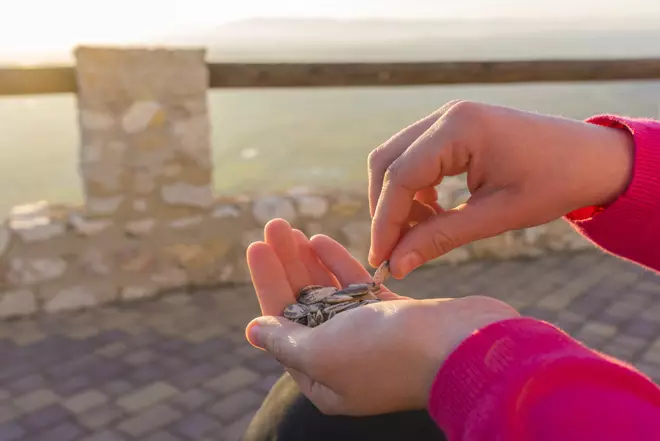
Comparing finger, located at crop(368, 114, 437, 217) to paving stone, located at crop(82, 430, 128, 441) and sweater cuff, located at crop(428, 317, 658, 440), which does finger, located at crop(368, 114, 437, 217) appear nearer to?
sweater cuff, located at crop(428, 317, 658, 440)

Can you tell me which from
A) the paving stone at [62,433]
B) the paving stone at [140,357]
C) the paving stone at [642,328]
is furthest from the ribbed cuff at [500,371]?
the paving stone at [642,328]

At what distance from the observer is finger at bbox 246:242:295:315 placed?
1.35 m

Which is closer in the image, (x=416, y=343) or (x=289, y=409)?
(x=416, y=343)

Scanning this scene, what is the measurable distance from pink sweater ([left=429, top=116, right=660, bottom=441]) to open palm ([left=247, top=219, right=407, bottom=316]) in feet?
2.00

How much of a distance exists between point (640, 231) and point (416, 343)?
601 mm

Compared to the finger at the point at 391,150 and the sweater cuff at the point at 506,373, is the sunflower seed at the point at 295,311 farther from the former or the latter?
the sweater cuff at the point at 506,373

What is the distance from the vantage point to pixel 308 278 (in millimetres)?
1484

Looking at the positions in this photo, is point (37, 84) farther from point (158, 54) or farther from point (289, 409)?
point (289, 409)

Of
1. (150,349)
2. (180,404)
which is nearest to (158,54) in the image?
(150,349)

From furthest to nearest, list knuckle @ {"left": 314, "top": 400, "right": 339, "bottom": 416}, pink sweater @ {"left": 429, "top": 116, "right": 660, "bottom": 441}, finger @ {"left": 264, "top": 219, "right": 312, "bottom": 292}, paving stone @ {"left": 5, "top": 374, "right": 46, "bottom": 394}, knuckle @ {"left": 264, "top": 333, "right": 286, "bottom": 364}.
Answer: paving stone @ {"left": 5, "top": 374, "right": 46, "bottom": 394} < finger @ {"left": 264, "top": 219, "right": 312, "bottom": 292} < knuckle @ {"left": 264, "top": 333, "right": 286, "bottom": 364} < knuckle @ {"left": 314, "top": 400, "right": 339, "bottom": 416} < pink sweater @ {"left": 429, "top": 116, "right": 660, "bottom": 441}

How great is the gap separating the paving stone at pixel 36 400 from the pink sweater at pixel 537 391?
2215mm

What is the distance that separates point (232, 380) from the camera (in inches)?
107

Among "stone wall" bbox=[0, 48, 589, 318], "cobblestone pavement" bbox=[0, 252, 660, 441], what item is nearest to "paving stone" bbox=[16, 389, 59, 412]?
"cobblestone pavement" bbox=[0, 252, 660, 441]

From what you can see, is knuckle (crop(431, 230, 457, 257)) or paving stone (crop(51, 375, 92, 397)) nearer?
knuckle (crop(431, 230, 457, 257))
